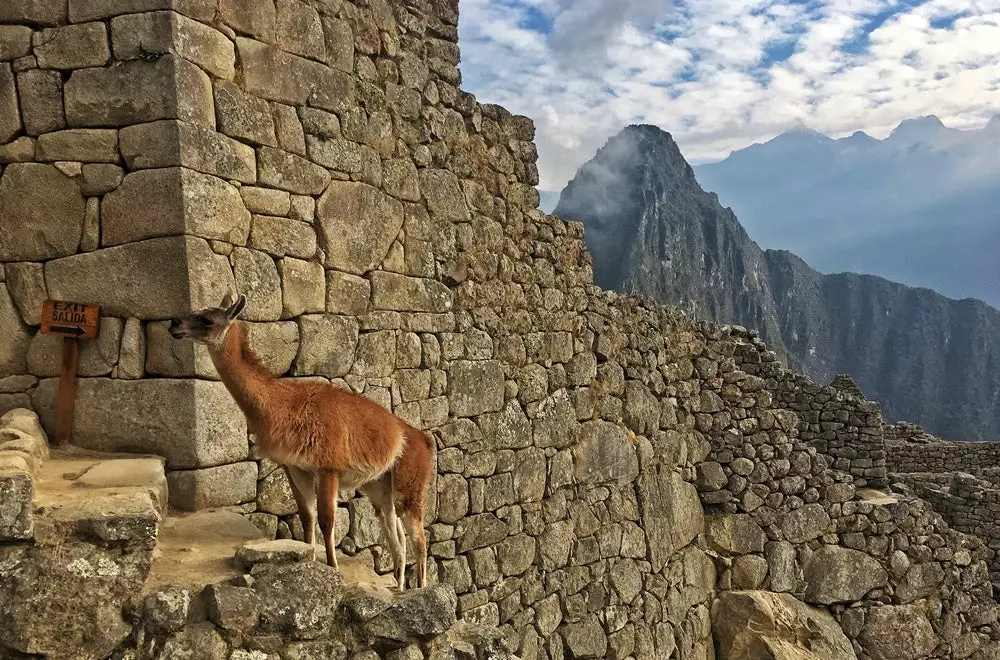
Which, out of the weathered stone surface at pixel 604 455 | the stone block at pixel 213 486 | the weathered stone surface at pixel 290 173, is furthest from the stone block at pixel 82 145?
the weathered stone surface at pixel 604 455

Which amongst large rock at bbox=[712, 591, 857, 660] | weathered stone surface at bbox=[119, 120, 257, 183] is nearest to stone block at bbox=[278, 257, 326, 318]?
weathered stone surface at bbox=[119, 120, 257, 183]

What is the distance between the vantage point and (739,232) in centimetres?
5247

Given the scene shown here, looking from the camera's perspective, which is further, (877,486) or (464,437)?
(877,486)

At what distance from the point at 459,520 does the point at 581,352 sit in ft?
7.84

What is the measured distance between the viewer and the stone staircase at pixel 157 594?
2791mm

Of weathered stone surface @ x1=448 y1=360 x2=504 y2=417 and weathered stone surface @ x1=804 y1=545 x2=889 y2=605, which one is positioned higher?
weathered stone surface @ x1=448 y1=360 x2=504 y2=417

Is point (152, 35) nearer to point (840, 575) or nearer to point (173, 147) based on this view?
point (173, 147)

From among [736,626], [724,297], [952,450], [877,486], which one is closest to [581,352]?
[736,626]

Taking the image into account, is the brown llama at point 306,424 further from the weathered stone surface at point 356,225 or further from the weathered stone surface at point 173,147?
the weathered stone surface at point 356,225

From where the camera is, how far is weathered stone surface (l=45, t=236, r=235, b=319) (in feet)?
13.3

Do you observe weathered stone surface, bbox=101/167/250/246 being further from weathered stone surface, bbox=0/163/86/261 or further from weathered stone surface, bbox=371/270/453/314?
weathered stone surface, bbox=371/270/453/314

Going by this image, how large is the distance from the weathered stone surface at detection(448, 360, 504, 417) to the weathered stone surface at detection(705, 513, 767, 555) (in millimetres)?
3704

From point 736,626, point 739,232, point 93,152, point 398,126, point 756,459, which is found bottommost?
point 736,626

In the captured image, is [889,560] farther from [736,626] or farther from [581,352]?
[581,352]
